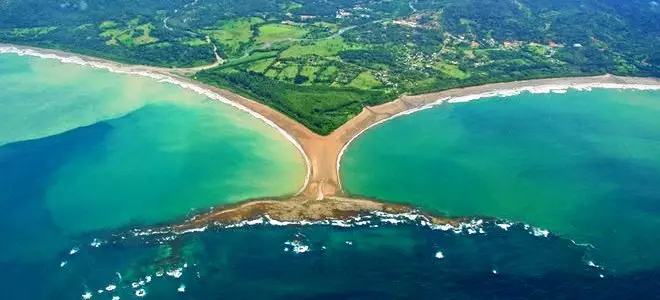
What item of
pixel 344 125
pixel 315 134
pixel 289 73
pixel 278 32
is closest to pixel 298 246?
pixel 315 134

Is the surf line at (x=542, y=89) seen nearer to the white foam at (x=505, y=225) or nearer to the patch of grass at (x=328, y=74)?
the patch of grass at (x=328, y=74)

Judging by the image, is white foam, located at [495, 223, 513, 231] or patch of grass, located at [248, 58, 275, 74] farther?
patch of grass, located at [248, 58, 275, 74]

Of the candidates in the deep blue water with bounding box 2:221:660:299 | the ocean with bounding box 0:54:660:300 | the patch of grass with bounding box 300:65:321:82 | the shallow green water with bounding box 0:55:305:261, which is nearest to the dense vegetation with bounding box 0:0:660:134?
the patch of grass with bounding box 300:65:321:82

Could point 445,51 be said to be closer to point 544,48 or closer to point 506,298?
point 544,48

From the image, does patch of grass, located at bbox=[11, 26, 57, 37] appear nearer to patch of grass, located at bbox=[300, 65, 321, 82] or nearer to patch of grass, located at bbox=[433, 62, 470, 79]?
patch of grass, located at bbox=[300, 65, 321, 82]

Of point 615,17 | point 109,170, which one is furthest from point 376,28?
point 109,170
